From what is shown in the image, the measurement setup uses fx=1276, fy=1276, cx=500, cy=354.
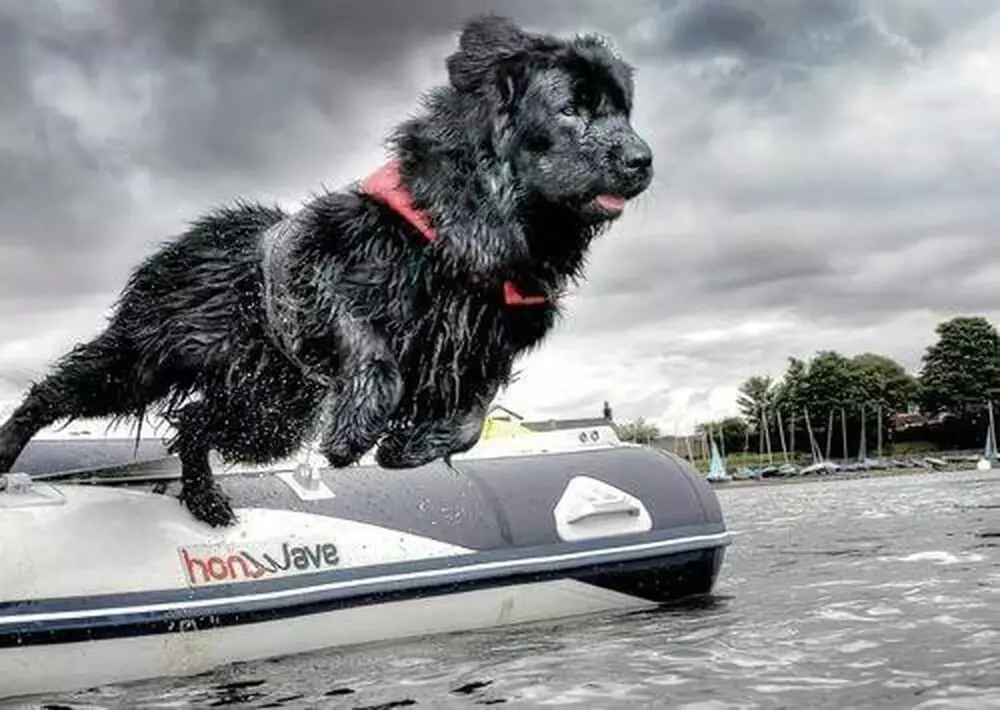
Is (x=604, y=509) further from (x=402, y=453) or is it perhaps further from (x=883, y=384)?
(x=883, y=384)

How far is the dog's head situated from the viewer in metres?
3.66

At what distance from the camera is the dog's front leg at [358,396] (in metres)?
3.95

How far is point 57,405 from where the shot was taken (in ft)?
20.7

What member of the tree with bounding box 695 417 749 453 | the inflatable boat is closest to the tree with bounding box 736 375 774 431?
the tree with bounding box 695 417 749 453

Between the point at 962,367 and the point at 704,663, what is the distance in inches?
5066

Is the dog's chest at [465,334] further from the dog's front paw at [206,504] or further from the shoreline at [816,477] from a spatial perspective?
the shoreline at [816,477]

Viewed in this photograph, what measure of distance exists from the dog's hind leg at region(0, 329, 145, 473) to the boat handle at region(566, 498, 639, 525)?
4952 mm

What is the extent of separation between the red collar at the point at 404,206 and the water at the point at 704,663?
3093 millimetres

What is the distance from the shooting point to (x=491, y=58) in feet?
12.5

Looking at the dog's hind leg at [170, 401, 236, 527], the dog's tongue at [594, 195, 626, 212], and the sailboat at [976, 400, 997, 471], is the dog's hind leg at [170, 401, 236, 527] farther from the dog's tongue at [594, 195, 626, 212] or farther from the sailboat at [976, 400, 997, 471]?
the sailboat at [976, 400, 997, 471]

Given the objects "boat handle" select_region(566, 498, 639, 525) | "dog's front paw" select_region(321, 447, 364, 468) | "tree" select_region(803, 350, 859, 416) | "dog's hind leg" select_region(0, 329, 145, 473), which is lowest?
"boat handle" select_region(566, 498, 639, 525)

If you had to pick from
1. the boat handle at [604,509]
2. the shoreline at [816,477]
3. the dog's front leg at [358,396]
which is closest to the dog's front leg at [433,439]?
the dog's front leg at [358,396]

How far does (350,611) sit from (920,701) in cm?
429

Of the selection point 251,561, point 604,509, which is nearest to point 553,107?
point 251,561
